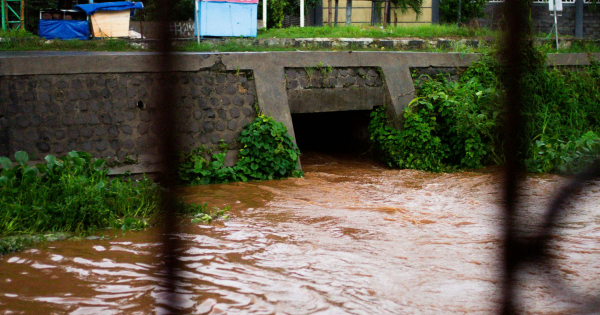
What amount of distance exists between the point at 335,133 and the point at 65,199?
5.93m

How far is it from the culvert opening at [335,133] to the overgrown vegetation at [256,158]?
201cm

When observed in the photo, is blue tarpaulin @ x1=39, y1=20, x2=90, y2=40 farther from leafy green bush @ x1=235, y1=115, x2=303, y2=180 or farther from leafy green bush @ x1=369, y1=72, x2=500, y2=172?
leafy green bush @ x1=369, y1=72, x2=500, y2=172

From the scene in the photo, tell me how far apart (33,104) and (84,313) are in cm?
383

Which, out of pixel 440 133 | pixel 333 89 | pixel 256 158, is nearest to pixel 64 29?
pixel 333 89

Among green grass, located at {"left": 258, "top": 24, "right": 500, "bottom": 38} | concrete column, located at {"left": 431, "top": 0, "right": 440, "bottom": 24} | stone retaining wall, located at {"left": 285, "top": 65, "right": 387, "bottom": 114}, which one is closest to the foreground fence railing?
stone retaining wall, located at {"left": 285, "top": 65, "right": 387, "bottom": 114}

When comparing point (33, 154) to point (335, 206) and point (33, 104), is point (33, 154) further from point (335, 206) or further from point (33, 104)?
point (335, 206)

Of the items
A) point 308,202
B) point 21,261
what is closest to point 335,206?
point 308,202

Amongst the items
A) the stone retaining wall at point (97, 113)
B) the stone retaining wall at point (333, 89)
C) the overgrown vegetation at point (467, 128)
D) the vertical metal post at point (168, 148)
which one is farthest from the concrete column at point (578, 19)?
the vertical metal post at point (168, 148)

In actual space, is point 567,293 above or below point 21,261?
above

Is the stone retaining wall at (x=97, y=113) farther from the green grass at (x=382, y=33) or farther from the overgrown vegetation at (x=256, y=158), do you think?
the green grass at (x=382, y=33)

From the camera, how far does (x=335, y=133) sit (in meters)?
9.97

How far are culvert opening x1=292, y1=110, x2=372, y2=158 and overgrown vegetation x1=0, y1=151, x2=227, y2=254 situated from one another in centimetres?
426

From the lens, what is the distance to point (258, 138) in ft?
23.2

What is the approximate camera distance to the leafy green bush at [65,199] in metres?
4.62
